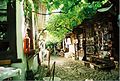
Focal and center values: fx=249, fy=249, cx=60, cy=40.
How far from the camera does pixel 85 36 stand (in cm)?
2173

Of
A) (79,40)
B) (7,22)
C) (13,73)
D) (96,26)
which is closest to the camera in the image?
(13,73)

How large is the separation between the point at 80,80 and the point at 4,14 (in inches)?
228

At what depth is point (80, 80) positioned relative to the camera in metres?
12.2

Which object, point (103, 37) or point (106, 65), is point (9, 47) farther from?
point (103, 37)

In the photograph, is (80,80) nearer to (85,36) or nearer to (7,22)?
(7,22)

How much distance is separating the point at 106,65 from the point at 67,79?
3.25 meters

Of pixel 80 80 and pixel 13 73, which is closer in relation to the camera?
pixel 13 73

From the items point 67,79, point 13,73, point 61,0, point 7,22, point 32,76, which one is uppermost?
point 61,0

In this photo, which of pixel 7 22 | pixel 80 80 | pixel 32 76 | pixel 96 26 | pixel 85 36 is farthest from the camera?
pixel 85 36

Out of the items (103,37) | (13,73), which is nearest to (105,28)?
(103,37)

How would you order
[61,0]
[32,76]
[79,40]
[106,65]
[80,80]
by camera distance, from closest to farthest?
[61,0] < [32,76] < [80,80] < [106,65] < [79,40]

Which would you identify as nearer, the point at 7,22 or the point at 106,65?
the point at 7,22

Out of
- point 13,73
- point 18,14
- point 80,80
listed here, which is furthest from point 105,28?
point 13,73

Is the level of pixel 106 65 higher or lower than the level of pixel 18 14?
lower
